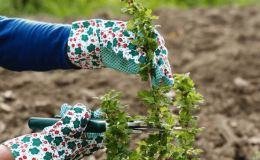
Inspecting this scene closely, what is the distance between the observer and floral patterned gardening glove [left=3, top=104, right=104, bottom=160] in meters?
1.16

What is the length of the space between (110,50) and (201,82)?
5.55 feet

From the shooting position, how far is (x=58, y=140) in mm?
1176

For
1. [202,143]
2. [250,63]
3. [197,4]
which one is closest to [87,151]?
[202,143]

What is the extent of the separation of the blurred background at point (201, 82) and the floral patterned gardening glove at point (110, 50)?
861 millimetres

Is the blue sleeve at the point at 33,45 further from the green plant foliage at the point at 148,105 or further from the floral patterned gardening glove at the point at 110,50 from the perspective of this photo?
the green plant foliage at the point at 148,105

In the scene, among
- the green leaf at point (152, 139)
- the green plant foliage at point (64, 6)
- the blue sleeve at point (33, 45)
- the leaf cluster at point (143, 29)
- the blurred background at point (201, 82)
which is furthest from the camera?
the green plant foliage at point (64, 6)

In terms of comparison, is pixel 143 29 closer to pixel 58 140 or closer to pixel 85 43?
pixel 85 43

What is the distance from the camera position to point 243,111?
94.7 inches

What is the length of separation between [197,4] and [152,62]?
158 inches

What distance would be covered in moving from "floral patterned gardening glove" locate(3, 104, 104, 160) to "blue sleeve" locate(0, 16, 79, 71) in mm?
230

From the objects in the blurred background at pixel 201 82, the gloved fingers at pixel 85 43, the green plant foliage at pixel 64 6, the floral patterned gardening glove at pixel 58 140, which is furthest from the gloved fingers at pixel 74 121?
the green plant foliage at pixel 64 6

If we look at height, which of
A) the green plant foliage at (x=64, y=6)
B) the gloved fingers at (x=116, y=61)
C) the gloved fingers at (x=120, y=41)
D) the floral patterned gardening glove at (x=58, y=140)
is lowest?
the floral patterned gardening glove at (x=58, y=140)

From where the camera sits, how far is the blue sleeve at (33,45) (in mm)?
1291

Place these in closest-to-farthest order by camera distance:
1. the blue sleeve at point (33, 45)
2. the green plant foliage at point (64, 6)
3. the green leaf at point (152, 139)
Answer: the green leaf at point (152, 139)
the blue sleeve at point (33, 45)
the green plant foliage at point (64, 6)
